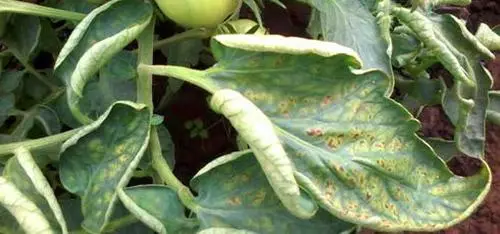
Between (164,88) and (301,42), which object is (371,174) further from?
(164,88)

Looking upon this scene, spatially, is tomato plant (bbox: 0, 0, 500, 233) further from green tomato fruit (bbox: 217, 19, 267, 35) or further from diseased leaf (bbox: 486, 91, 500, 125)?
diseased leaf (bbox: 486, 91, 500, 125)

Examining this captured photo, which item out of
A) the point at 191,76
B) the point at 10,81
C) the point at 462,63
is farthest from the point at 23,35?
the point at 462,63

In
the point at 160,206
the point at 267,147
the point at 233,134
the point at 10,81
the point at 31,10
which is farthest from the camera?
the point at 233,134

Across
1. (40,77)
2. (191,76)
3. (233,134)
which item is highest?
(191,76)

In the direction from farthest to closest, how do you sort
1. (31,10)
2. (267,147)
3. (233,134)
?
(233,134)
(31,10)
(267,147)

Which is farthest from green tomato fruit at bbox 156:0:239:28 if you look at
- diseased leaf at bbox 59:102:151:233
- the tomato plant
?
diseased leaf at bbox 59:102:151:233

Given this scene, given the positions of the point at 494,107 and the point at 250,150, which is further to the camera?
the point at 494,107

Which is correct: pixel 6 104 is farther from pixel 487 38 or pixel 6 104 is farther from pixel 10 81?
pixel 487 38
